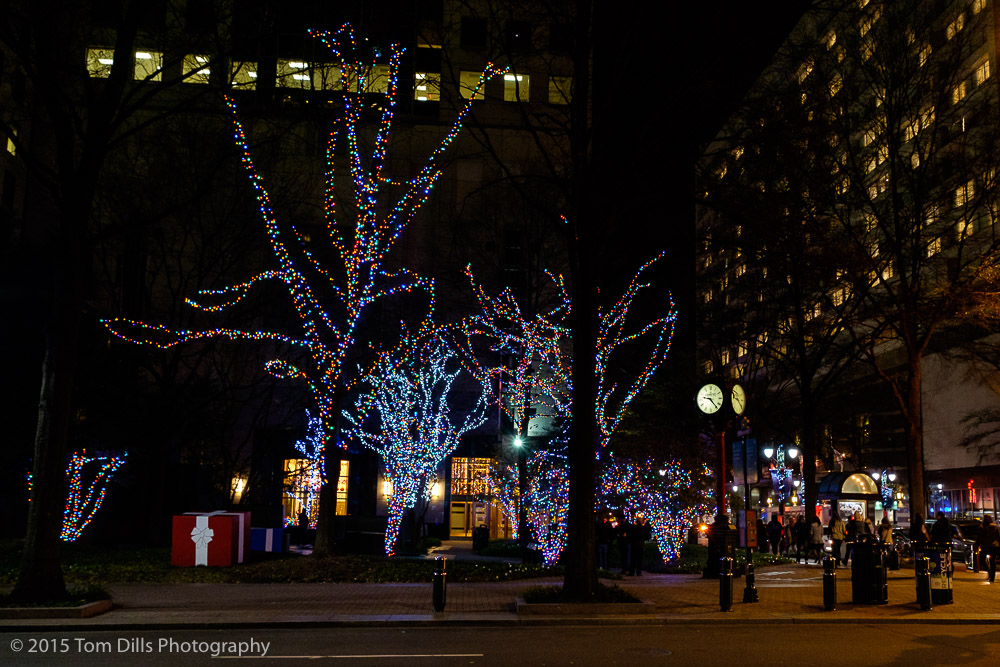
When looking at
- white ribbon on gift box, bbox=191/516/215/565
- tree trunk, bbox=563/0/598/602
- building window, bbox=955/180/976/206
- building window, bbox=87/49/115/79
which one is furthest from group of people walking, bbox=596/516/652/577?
building window, bbox=87/49/115/79

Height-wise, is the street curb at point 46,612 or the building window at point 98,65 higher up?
the building window at point 98,65

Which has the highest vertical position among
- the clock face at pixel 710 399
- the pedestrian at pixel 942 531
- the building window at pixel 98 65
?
the building window at pixel 98 65

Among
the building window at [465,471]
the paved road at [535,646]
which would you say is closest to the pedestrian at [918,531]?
the paved road at [535,646]

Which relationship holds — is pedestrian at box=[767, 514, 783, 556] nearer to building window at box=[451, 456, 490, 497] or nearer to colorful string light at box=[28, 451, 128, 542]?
building window at box=[451, 456, 490, 497]

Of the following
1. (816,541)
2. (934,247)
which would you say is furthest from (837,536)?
(934,247)

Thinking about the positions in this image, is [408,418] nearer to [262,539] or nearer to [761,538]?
[262,539]

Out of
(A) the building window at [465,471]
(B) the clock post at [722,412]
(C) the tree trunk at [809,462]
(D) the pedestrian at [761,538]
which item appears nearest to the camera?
(B) the clock post at [722,412]

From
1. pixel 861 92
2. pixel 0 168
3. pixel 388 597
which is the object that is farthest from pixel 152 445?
pixel 0 168

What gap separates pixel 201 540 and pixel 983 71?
48053mm

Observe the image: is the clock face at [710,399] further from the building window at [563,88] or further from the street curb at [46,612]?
the street curb at [46,612]

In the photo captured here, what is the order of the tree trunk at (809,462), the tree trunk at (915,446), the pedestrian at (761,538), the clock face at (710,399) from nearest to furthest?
1. the clock face at (710,399)
2. the tree trunk at (915,446)
3. the tree trunk at (809,462)
4. the pedestrian at (761,538)

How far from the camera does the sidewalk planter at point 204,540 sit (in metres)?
20.5

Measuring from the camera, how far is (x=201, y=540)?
67.7 ft

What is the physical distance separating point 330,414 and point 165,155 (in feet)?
41.0
